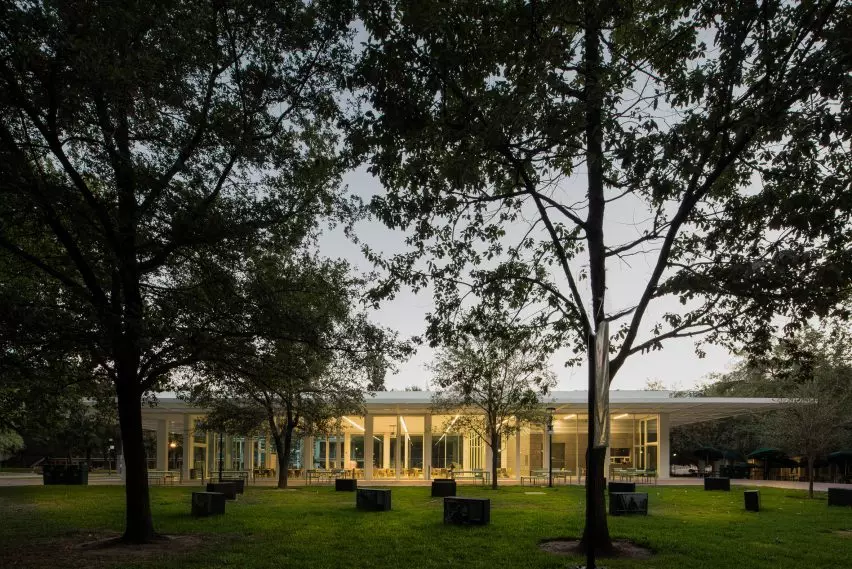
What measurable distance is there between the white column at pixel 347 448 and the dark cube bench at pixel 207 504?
22283 millimetres

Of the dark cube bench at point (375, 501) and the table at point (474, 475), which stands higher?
the dark cube bench at point (375, 501)

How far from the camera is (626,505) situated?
16656 mm

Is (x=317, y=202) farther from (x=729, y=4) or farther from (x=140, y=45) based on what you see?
(x=729, y=4)

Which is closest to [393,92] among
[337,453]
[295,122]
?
[295,122]

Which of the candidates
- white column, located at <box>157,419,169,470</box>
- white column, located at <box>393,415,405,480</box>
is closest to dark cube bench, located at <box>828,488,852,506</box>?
white column, located at <box>393,415,405,480</box>

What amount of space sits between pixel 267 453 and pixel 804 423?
27.9m

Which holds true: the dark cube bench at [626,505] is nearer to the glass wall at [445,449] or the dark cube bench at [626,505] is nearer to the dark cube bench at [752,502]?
the dark cube bench at [752,502]

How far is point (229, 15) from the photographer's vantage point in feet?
36.4

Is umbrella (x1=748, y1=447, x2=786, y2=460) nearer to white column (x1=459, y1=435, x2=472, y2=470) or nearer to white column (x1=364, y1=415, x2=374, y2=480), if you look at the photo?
white column (x1=459, y1=435, x2=472, y2=470)

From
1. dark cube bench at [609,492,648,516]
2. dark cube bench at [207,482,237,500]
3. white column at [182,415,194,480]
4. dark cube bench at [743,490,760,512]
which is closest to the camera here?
dark cube bench at [609,492,648,516]

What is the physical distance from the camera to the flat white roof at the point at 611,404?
32188mm

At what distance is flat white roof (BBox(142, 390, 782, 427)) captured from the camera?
32.2 metres

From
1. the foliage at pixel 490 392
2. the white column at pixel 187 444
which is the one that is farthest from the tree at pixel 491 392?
the white column at pixel 187 444

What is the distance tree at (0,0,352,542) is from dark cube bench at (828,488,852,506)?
1735 centimetres
